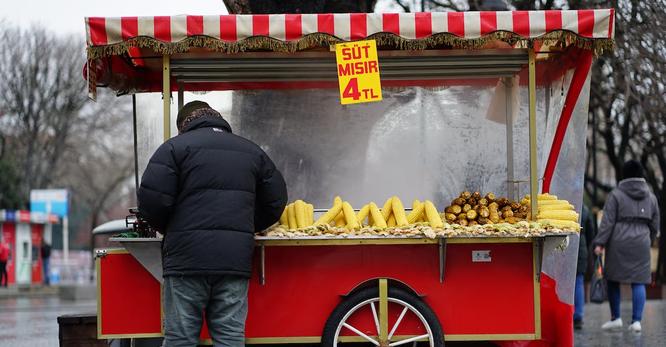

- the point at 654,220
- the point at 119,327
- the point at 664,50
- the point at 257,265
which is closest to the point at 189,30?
the point at 257,265

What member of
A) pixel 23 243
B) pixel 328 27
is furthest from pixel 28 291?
pixel 328 27

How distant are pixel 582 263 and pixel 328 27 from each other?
5.89 metres

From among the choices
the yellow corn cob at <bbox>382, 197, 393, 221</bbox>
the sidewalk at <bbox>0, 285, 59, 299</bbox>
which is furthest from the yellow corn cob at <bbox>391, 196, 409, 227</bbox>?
the sidewalk at <bbox>0, 285, 59, 299</bbox>

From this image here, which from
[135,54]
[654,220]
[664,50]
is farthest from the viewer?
[664,50]

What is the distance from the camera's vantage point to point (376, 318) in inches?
269

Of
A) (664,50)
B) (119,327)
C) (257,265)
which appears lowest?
(119,327)

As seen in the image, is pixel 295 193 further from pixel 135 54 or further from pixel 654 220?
pixel 654 220

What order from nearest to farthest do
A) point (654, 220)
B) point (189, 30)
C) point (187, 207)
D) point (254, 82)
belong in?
point (187, 207) < point (189, 30) < point (254, 82) < point (654, 220)

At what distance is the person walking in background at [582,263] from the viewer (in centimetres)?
1126

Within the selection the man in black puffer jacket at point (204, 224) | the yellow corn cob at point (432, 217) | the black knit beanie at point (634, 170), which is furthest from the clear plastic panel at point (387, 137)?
the black knit beanie at point (634, 170)

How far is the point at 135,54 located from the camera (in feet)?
24.6

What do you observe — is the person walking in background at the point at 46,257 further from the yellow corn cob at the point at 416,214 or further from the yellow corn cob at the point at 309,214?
the yellow corn cob at the point at 416,214

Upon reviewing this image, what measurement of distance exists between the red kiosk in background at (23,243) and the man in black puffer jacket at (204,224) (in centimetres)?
3115

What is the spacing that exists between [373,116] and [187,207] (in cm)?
291
